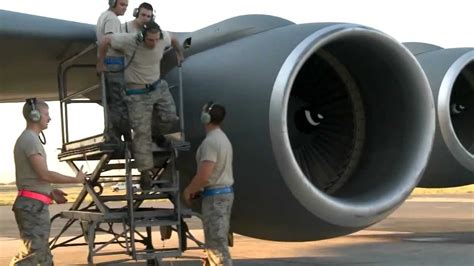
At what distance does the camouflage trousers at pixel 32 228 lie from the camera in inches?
183

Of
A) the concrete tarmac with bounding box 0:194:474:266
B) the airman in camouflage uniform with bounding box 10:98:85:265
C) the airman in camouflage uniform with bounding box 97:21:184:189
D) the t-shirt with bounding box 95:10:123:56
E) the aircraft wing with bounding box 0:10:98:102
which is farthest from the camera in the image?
the concrete tarmac with bounding box 0:194:474:266

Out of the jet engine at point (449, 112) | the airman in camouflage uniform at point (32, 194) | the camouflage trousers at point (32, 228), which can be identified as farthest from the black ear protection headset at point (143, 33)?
the jet engine at point (449, 112)

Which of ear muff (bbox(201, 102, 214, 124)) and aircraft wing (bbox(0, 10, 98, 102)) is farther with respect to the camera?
aircraft wing (bbox(0, 10, 98, 102))

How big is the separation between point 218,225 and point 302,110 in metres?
1.50

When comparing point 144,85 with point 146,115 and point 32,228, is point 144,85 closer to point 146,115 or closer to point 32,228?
point 146,115

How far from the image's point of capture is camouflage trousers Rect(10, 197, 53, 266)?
4.66 meters

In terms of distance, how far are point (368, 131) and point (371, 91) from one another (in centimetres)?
34

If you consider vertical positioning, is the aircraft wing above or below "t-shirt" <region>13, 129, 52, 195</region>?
above

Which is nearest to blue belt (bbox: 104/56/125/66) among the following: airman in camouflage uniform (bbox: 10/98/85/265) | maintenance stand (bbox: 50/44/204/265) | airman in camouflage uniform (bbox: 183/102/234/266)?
maintenance stand (bbox: 50/44/204/265)

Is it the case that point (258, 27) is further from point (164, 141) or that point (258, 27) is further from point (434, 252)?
point (434, 252)

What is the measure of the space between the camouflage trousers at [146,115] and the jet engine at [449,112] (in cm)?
257

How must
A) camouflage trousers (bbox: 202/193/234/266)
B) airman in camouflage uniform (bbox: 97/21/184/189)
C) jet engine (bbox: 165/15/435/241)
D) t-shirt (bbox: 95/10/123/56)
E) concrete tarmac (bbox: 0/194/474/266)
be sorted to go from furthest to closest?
concrete tarmac (bbox: 0/194/474/266) → t-shirt (bbox: 95/10/123/56) → airman in camouflage uniform (bbox: 97/21/184/189) → camouflage trousers (bbox: 202/193/234/266) → jet engine (bbox: 165/15/435/241)

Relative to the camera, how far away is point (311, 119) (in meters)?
6.26

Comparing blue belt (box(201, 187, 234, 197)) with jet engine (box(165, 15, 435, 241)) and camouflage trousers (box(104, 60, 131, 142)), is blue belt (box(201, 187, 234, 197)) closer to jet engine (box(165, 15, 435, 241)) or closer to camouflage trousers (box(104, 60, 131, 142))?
jet engine (box(165, 15, 435, 241))
